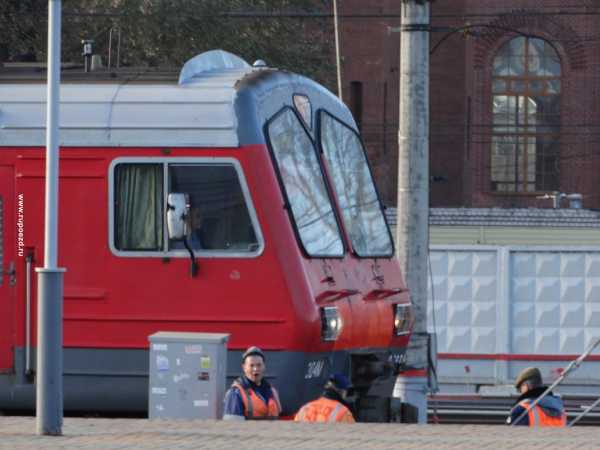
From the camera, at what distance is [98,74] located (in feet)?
44.2

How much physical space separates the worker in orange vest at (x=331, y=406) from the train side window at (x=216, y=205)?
4.42ft

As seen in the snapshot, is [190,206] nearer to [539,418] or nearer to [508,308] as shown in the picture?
[539,418]

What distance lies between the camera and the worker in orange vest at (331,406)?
12.1m

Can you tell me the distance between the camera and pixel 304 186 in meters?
13.2

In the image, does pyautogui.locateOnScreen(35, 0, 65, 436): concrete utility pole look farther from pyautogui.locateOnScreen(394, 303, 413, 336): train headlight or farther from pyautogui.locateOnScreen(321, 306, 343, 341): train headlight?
pyautogui.locateOnScreen(394, 303, 413, 336): train headlight

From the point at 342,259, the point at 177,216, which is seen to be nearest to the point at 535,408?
the point at 342,259

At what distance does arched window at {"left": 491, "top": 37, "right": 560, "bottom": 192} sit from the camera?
55062 mm

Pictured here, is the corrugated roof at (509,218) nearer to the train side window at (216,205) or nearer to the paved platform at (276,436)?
the train side window at (216,205)

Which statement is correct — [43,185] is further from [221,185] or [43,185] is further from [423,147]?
[423,147]

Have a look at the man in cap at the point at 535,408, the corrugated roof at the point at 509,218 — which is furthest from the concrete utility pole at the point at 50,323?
the corrugated roof at the point at 509,218

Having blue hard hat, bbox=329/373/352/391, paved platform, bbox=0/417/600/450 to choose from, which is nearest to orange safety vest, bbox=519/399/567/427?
paved platform, bbox=0/417/600/450

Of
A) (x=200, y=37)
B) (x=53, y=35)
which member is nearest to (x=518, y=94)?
(x=200, y=37)

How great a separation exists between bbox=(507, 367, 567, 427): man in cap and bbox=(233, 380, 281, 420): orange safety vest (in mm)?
2008

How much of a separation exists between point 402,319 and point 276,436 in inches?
153
